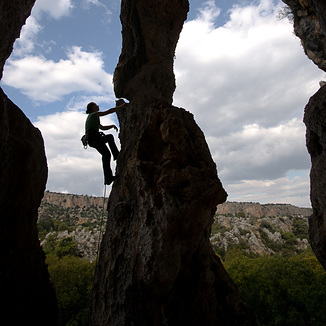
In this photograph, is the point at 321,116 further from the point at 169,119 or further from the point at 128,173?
the point at 128,173

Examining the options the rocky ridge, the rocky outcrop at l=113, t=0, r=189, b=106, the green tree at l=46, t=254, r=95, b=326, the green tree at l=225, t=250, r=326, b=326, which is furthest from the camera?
the rocky ridge

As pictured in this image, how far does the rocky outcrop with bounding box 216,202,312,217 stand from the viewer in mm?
100938

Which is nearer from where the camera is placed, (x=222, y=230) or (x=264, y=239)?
(x=264, y=239)

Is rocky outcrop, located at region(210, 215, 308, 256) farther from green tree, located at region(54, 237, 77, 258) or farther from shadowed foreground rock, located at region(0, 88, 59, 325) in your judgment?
shadowed foreground rock, located at region(0, 88, 59, 325)

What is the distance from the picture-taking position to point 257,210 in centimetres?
10219

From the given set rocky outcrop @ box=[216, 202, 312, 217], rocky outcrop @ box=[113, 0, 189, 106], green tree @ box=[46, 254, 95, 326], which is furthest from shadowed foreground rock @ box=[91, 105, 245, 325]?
rocky outcrop @ box=[216, 202, 312, 217]

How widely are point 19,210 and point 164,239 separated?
2962mm

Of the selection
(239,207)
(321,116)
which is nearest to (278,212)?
(239,207)

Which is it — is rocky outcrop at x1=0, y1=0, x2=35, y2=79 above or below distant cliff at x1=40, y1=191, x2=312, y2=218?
above

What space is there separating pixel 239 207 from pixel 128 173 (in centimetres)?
10829

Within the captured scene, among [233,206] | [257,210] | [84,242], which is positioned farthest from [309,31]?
[257,210]

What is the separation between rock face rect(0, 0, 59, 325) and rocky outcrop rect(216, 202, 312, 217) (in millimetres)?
98149

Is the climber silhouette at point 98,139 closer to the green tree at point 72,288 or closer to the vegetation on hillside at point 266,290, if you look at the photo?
the green tree at point 72,288

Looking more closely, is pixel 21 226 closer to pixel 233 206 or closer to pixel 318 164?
pixel 318 164
